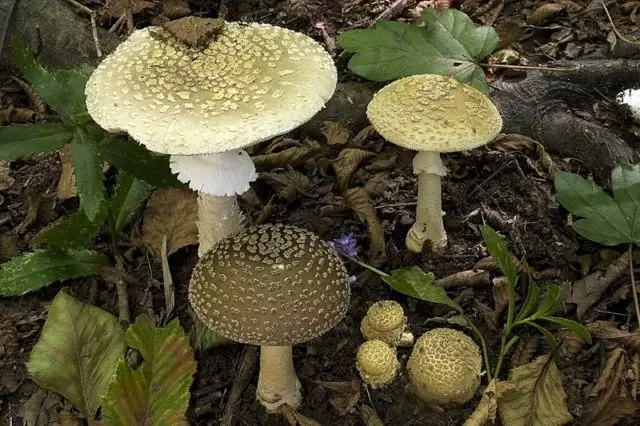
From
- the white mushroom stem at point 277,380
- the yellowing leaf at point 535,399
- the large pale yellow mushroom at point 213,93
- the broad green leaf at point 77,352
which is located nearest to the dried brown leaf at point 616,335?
the yellowing leaf at point 535,399

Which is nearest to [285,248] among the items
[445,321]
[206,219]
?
[206,219]

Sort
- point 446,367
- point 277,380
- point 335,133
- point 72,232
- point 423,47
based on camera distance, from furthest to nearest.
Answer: point 335,133 < point 423,47 < point 72,232 < point 277,380 < point 446,367

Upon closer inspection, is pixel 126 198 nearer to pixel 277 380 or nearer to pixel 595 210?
pixel 277 380

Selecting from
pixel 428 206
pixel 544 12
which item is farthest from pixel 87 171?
pixel 544 12

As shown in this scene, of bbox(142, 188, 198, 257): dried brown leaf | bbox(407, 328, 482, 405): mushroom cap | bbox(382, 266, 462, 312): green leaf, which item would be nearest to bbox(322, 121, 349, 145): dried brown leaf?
bbox(142, 188, 198, 257): dried brown leaf

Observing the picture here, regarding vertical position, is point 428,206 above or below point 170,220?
above

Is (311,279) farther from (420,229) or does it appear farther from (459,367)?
(420,229)

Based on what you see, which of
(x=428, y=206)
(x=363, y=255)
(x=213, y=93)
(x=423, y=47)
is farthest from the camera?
(x=423, y=47)

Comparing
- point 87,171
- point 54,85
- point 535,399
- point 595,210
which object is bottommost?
point 535,399
